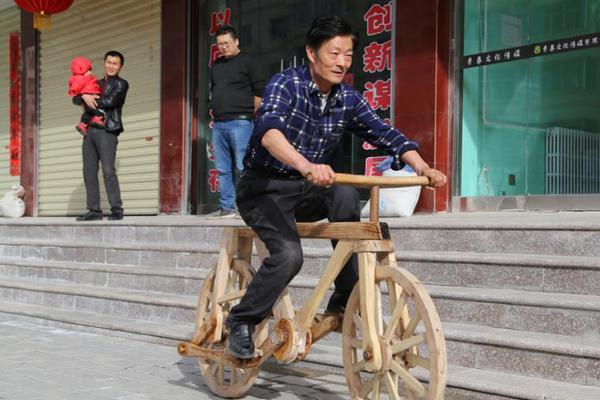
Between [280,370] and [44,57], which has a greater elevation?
[44,57]

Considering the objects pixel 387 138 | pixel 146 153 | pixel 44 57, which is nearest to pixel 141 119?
pixel 146 153

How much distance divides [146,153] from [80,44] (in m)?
2.50

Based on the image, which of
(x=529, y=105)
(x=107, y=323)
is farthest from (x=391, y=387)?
(x=529, y=105)

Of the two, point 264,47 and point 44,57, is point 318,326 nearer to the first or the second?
point 264,47

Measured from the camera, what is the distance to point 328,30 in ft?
12.7

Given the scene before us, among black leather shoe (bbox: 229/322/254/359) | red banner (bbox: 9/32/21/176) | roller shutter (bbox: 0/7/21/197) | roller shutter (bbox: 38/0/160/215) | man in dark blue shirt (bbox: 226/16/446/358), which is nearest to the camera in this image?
man in dark blue shirt (bbox: 226/16/446/358)

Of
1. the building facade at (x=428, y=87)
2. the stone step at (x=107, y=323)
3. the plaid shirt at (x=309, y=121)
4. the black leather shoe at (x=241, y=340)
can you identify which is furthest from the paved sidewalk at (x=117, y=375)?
the building facade at (x=428, y=87)

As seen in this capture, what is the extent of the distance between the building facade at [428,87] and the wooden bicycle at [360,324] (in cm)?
373

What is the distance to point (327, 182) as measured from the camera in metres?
3.44

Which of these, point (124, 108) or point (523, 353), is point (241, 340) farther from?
point (124, 108)

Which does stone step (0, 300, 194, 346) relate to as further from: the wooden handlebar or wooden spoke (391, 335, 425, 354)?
the wooden handlebar

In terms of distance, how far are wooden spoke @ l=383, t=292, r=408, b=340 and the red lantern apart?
8.36 metres

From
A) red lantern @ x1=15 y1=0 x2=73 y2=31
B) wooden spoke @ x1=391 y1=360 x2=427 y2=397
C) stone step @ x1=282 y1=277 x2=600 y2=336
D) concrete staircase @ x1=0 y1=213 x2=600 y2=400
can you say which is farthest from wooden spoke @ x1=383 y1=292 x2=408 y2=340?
red lantern @ x1=15 y1=0 x2=73 y2=31

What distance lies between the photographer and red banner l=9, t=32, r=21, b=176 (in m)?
13.7
